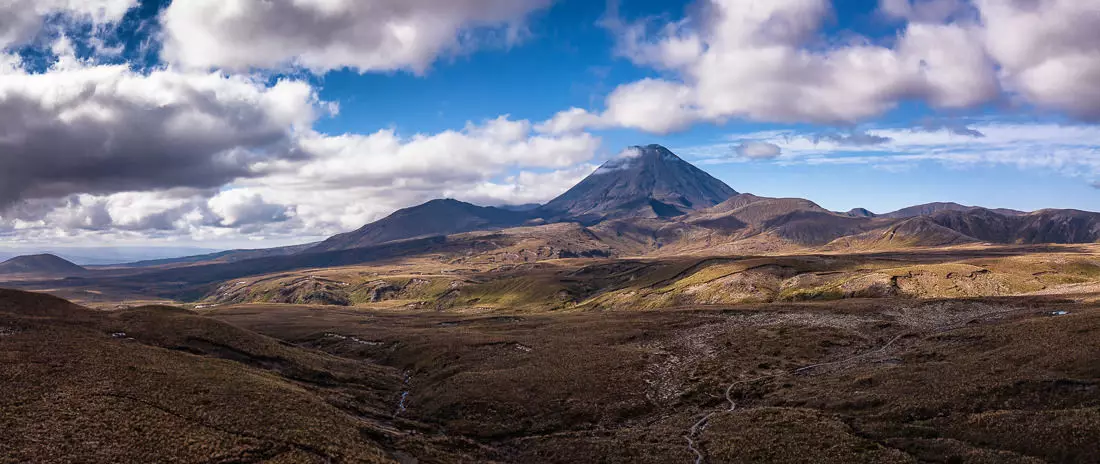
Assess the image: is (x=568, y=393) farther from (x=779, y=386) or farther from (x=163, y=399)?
(x=163, y=399)

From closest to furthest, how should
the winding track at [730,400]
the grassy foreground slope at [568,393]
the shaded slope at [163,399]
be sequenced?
the shaded slope at [163,399], the grassy foreground slope at [568,393], the winding track at [730,400]

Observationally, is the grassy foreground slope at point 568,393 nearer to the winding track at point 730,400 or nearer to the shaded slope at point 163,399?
the shaded slope at point 163,399

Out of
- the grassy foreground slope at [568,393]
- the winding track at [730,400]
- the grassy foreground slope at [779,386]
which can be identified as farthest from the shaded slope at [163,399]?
the winding track at [730,400]

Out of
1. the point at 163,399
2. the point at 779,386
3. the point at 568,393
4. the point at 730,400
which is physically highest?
the point at 163,399

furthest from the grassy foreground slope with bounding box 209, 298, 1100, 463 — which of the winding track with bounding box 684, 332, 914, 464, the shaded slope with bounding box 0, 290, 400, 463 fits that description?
the shaded slope with bounding box 0, 290, 400, 463

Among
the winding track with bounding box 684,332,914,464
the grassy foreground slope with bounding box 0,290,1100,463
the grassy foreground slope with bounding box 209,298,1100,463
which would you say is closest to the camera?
the grassy foreground slope with bounding box 0,290,1100,463

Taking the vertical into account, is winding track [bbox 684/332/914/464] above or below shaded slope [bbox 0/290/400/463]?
below

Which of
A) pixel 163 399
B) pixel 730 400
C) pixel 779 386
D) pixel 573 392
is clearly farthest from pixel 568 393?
pixel 163 399

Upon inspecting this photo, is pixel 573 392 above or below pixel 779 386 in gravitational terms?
below

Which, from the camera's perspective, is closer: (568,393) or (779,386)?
(779,386)

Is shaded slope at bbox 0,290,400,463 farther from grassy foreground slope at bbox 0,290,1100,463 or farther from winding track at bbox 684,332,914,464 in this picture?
winding track at bbox 684,332,914,464

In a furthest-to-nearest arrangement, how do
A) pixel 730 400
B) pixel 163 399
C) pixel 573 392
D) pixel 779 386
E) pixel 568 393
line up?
pixel 573 392 → pixel 568 393 → pixel 779 386 → pixel 730 400 → pixel 163 399

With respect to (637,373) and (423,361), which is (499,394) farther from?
(423,361)
